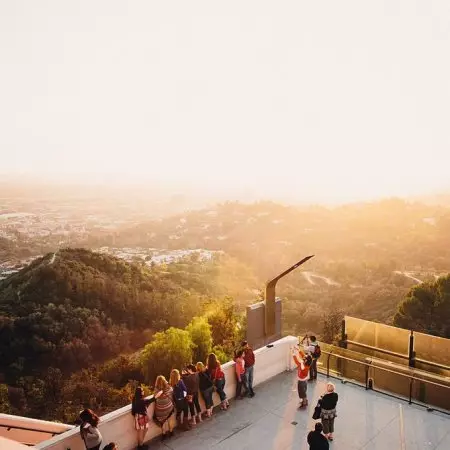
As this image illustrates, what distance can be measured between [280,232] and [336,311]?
40.0 meters

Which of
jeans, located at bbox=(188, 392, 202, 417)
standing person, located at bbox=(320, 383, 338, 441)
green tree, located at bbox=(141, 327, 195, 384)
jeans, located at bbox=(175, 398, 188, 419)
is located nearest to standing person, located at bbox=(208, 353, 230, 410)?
jeans, located at bbox=(188, 392, 202, 417)

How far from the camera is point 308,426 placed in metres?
8.22

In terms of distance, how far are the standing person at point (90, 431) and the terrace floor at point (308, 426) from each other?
1.51 m

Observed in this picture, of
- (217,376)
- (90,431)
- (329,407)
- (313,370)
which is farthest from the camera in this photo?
(313,370)

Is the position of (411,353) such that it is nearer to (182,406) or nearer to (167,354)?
(182,406)

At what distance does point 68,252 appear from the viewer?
72.4m

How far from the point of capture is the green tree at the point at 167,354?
122ft

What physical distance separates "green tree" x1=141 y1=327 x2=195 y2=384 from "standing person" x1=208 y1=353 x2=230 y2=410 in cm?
2882

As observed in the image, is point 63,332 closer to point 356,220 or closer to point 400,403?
point 400,403

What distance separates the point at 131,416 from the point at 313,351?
4.05 m

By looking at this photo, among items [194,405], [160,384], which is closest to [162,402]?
[160,384]

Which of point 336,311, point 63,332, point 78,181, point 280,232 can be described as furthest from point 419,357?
point 78,181

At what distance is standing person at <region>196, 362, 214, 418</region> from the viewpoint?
840 centimetres

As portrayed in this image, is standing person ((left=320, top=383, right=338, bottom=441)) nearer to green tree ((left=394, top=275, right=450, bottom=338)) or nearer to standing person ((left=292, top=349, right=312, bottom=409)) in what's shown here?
standing person ((left=292, top=349, right=312, bottom=409))
